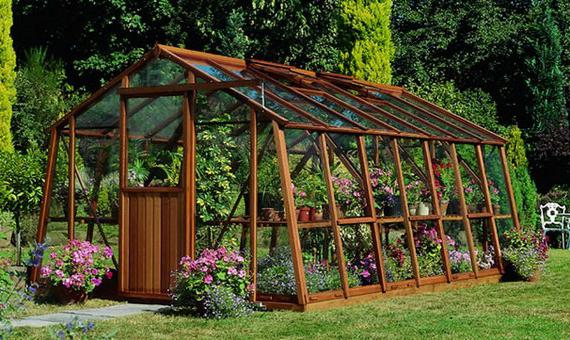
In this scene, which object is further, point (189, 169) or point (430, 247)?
point (430, 247)

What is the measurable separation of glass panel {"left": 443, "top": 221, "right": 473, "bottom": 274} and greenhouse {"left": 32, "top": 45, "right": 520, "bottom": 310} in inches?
11.7

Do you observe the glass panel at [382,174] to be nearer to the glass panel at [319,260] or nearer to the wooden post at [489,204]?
the glass panel at [319,260]

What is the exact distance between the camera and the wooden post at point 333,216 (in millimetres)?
11156

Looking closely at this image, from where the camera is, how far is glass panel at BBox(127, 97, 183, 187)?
11797mm

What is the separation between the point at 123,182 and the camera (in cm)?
1189

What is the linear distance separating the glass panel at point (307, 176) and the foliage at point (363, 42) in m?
9.07

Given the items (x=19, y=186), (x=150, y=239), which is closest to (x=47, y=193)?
(x=19, y=186)

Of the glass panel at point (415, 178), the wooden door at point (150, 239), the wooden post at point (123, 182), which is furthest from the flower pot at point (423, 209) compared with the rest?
the wooden post at point (123, 182)

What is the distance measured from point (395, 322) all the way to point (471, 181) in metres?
5.04

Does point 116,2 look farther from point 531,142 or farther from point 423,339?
point 423,339

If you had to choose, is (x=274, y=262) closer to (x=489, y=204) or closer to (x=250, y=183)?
(x=250, y=183)

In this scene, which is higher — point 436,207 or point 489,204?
point 489,204

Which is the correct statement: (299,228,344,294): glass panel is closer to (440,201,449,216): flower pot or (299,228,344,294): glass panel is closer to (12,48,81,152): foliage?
(440,201,449,216): flower pot

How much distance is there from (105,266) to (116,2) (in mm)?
11409
